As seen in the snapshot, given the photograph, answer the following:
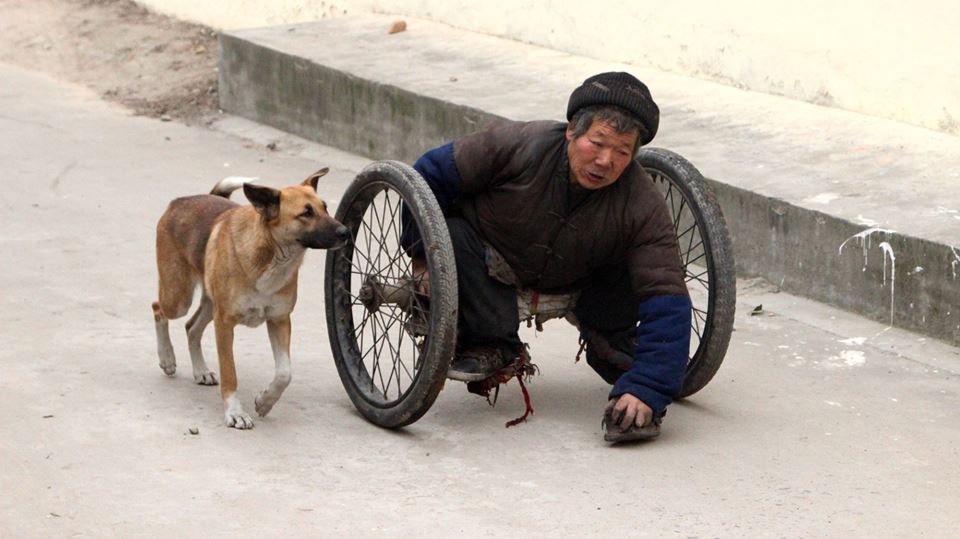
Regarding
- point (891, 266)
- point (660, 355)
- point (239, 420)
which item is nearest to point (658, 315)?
point (660, 355)

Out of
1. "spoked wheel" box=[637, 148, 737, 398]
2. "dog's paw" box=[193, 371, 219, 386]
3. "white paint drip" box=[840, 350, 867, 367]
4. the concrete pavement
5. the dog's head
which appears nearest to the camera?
the concrete pavement

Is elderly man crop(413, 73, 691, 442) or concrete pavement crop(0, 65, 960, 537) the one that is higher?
elderly man crop(413, 73, 691, 442)

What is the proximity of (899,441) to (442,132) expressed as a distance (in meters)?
4.16

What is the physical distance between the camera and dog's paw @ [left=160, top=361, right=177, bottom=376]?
5.74m

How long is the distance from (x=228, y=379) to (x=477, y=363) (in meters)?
0.86

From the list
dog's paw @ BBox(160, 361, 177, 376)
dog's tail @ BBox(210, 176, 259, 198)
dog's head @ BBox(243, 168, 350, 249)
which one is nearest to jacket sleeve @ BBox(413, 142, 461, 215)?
dog's head @ BBox(243, 168, 350, 249)

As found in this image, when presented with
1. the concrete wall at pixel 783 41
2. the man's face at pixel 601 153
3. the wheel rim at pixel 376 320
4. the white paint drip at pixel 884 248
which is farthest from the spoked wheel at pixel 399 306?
the concrete wall at pixel 783 41

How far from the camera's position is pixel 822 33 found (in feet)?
26.1

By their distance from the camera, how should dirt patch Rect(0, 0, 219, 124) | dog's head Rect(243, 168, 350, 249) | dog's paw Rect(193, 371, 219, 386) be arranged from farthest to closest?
dirt patch Rect(0, 0, 219, 124) < dog's paw Rect(193, 371, 219, 386) < dog's head Rect(243, 168, 350, 249)

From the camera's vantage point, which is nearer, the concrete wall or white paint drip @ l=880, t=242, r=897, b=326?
white paint drip @ l=880, t=242, r=897, b=326

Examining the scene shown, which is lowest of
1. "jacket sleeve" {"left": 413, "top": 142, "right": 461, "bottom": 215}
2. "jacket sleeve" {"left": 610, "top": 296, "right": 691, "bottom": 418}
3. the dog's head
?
"jacket sleeve" {"left": 610, "top": 296, "right": 691, "bottom": 418}

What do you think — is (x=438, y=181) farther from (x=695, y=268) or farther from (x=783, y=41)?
(x=783, y=41)

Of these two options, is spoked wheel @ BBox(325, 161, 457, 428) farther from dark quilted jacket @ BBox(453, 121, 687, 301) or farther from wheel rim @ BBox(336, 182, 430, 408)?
dark quilted jacket @ BBox(453, 121, 687, 301)

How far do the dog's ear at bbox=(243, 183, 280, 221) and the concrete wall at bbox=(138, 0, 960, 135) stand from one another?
3821mm
